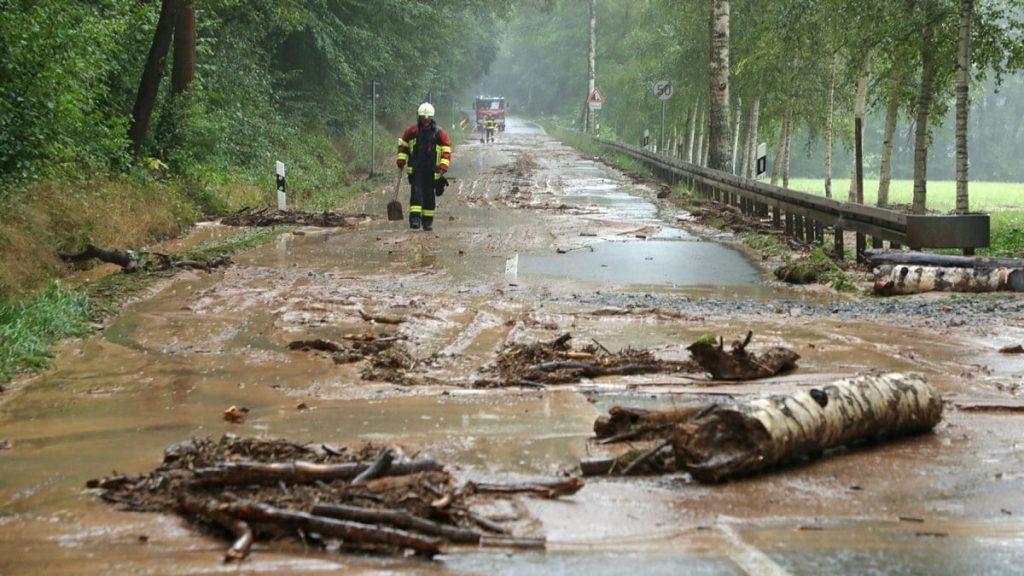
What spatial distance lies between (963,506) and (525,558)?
7.31ft

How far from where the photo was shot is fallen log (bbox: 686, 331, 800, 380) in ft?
26.4

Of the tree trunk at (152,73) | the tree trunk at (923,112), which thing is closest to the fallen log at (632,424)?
the tree trunk at (152,73)

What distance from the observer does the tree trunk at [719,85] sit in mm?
27266

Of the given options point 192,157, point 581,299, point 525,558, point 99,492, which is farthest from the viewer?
point 192,157

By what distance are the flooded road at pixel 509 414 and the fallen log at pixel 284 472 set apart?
0.34 metres

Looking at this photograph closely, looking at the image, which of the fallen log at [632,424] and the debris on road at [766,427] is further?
the fallen log at [632,424]

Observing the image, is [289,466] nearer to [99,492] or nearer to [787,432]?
[99,492]

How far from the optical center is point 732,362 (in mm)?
8133

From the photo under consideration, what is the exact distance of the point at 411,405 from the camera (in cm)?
754

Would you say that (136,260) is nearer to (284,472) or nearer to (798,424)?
(284,472)

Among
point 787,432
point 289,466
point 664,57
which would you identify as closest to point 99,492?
point 289,466

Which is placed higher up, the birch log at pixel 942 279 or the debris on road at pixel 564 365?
the birch log at pixel 942 279

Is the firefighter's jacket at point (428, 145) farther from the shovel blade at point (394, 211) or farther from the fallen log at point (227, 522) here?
the fallen log at point (227, 522)

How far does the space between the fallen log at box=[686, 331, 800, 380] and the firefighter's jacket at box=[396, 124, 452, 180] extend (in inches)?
443
